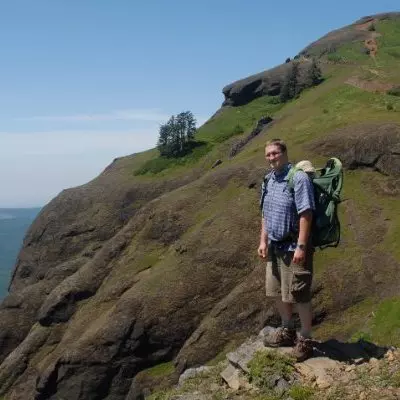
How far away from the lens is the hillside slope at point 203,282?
3594 centimetres

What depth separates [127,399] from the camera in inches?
1578

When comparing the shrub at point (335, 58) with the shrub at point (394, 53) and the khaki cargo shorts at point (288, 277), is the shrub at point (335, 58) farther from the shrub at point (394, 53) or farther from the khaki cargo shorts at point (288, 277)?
the khaki cargo shorts at point (288, 277)

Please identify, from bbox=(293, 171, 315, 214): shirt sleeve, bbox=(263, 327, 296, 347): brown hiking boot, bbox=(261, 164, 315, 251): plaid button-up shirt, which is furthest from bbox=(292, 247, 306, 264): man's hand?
bbox=(263, 327, 296, 347): brown hiking boot

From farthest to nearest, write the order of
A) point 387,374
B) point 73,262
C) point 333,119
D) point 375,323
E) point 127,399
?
point 73,262 < point 333,119 < point 127,399 < point 375,323 < point 387,374

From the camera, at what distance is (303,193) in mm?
12297

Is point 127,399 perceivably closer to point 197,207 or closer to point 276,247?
point 197,207

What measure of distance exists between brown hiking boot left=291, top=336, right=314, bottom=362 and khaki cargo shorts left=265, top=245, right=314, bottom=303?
99 centimetres

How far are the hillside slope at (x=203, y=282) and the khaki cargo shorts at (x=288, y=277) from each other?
12864 mm

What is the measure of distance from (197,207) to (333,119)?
17719mm

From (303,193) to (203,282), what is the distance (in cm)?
2955

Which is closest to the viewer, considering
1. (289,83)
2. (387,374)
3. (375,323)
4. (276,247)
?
(387,374)

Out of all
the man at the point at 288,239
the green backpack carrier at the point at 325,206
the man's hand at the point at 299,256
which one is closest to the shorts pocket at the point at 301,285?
the man at the point at 288,239

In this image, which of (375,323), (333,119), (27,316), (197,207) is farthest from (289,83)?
(375,323)

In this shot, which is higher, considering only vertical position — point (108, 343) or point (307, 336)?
point (307, 336)
